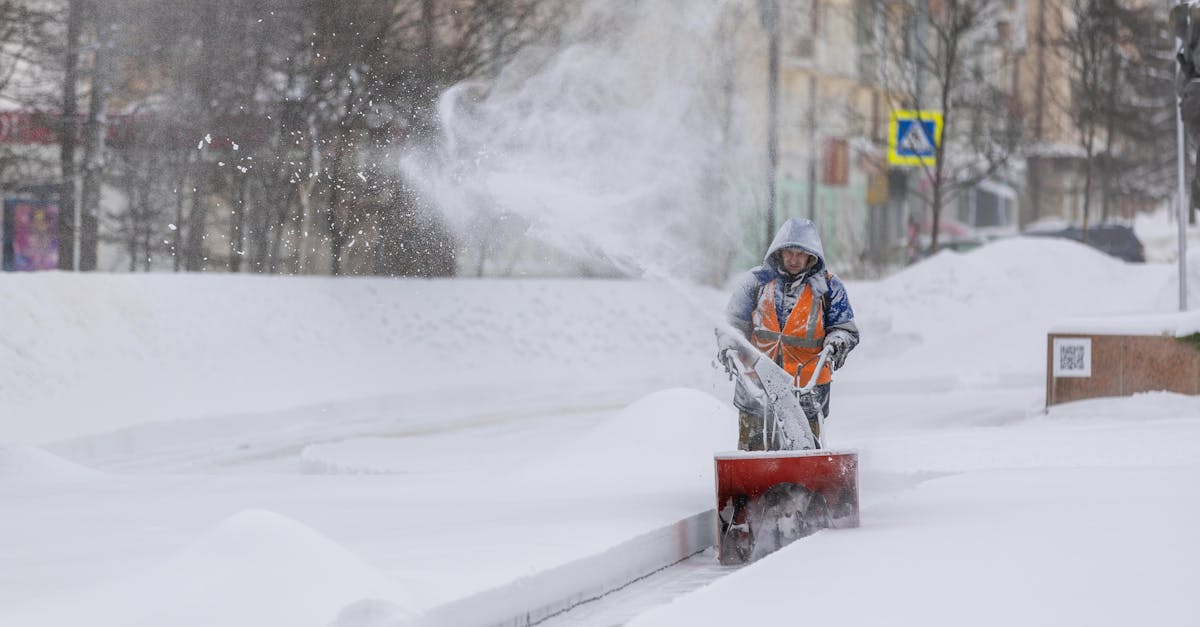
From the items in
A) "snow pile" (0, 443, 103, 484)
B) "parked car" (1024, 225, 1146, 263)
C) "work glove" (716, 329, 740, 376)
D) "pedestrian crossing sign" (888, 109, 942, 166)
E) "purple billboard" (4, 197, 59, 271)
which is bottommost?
"snow pile" (0, 443, 103, 484)

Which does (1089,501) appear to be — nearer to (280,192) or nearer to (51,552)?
(51,552)

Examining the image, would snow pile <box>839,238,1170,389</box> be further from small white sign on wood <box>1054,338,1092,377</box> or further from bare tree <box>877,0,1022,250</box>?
small white sign on wood <box>1054,338,1092,377</box>

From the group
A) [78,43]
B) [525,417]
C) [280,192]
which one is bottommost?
[525,417]

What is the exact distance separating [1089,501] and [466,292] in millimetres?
14744

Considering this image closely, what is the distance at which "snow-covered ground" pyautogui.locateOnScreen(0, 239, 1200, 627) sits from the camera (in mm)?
5793

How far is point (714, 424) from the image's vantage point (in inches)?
448

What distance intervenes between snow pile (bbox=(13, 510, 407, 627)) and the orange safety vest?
2.92 meters

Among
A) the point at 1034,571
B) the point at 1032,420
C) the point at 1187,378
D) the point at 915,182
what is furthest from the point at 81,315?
the point at 915,182

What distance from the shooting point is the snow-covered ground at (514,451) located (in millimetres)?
5793

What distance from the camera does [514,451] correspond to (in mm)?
12445

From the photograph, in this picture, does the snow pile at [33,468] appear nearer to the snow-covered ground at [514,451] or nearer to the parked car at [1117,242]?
the snow-covered ground at [514,451]

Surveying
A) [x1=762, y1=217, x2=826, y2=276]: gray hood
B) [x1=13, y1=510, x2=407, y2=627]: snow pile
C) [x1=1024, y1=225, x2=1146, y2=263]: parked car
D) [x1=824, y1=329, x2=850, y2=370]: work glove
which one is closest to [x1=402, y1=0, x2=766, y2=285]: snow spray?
[x1=762, y1=217, x2=826, y2=276]: gray hood

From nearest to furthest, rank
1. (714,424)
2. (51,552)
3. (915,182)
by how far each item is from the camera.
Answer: (51,552), (714,424), (915,182)

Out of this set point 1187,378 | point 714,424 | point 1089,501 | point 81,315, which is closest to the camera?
point 1089,501
